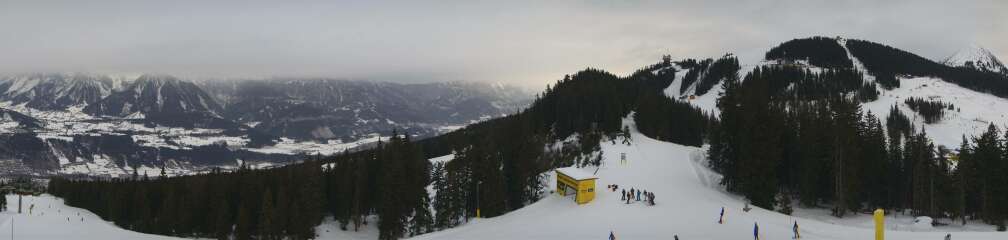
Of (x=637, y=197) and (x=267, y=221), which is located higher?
(x=637, y=197)

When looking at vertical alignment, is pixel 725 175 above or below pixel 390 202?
above

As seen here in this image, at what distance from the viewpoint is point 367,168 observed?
76.1m

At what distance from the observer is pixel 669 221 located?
142ft

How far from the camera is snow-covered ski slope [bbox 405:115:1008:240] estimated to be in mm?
38438

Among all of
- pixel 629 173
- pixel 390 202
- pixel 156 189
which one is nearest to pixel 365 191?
pixel 390 202

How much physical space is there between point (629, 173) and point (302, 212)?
137 feet

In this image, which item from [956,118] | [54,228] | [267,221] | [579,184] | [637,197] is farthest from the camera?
[956,118]

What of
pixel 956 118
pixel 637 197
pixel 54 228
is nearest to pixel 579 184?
pixel 637 197

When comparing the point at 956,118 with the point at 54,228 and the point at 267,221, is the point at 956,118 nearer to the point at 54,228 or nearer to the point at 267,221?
the point at 267,221

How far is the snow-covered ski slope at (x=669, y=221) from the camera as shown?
38438mm

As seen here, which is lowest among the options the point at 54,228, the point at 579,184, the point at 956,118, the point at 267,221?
the point at 54,228

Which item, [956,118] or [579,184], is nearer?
[579,184]

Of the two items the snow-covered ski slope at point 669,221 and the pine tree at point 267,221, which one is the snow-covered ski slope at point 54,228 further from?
the snow-covered ski slope at point 669,221

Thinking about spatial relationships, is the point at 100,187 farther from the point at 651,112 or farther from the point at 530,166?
the point at 651,112
